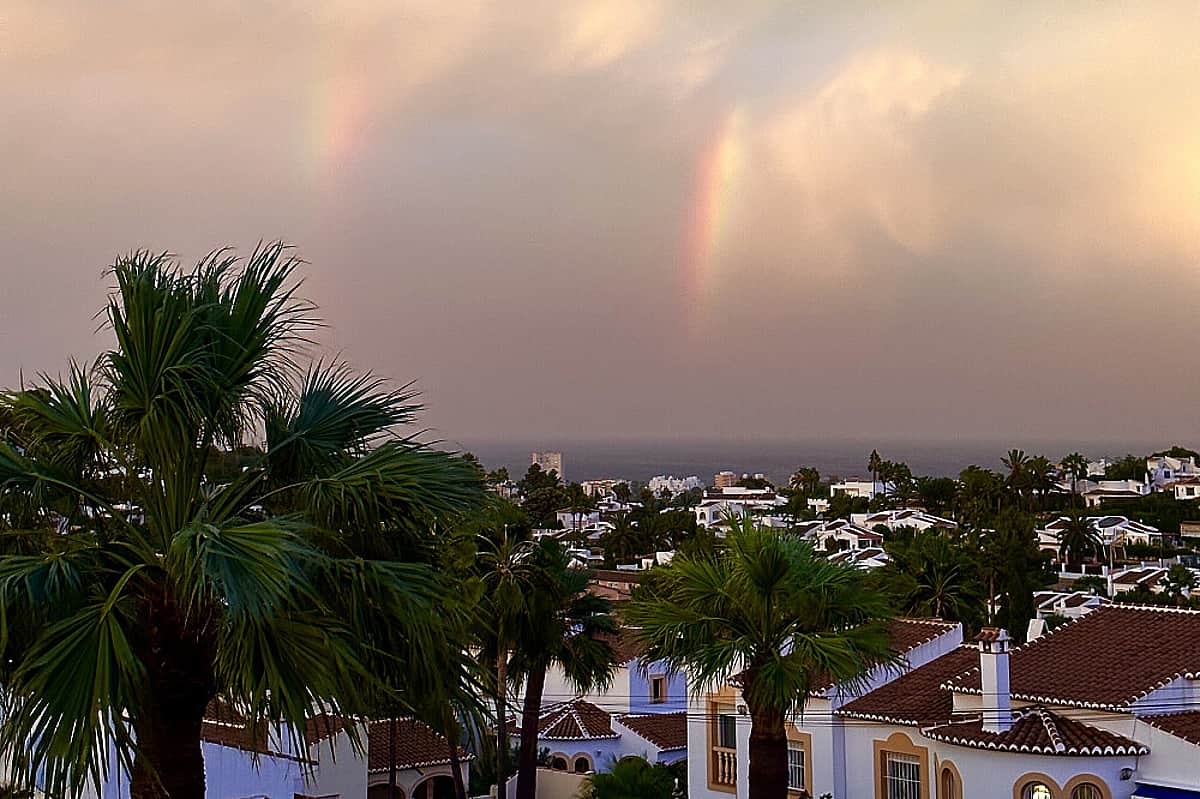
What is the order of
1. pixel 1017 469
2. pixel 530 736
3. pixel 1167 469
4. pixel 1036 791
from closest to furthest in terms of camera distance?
pixel 1036 791
pixel 530 736
pixel 1017 469
pixel 1167 469

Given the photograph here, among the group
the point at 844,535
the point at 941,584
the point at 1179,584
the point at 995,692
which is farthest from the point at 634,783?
the point at 844,535

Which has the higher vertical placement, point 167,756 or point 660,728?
point 167,756

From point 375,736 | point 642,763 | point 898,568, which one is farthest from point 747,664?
point 898,568

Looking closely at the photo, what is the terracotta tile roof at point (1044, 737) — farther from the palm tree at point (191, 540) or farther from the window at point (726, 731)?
the palm tree at point (191, 540)

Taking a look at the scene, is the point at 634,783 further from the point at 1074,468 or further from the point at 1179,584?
the point at 1074,468

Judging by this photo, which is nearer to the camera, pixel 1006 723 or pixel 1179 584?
pixel 1006 723

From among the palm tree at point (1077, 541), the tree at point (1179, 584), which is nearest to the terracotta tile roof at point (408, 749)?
the tree at point (1179, 584)

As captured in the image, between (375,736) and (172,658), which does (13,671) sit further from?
(375,736)
